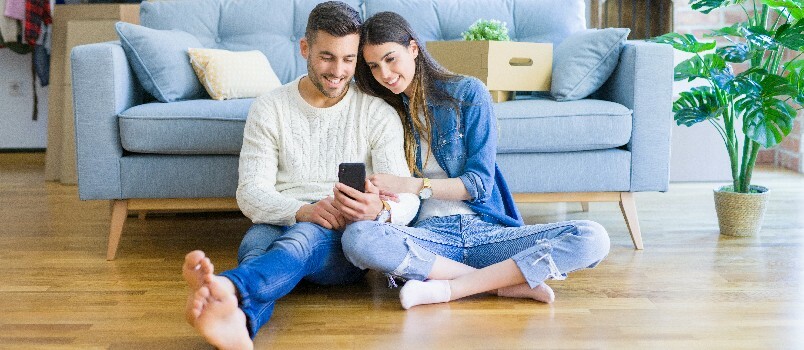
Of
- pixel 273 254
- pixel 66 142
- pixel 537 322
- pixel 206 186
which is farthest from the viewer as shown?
pixel 66 142

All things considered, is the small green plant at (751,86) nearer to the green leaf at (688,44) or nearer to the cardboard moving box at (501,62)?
the green leaf at (688,44)

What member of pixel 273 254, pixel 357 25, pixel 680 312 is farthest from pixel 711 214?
pixel 273 254

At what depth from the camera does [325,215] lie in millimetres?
2062

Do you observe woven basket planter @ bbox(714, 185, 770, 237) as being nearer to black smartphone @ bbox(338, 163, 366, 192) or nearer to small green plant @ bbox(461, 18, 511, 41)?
small green plant @ bbox(461, 18, 511, 41)

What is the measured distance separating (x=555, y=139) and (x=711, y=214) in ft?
2.97

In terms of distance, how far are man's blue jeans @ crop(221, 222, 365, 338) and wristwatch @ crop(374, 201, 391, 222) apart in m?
0.12

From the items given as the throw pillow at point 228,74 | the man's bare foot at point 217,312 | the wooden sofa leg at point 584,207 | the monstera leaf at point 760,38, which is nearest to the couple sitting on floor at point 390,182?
the man's bare foot at point 217,312

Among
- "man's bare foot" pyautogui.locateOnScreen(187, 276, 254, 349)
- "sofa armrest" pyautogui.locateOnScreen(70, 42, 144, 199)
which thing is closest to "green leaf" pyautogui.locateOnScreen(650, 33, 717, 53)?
"sofa armrest" pyautogui.locateOnScreen(70, 42, 144, 199)

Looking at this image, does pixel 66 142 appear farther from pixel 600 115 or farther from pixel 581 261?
pixel 581 261

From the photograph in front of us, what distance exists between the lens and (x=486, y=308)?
82.0 inches

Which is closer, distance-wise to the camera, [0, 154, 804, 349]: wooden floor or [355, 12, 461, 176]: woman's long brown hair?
[0, 154, 804, 349]: wooden floor

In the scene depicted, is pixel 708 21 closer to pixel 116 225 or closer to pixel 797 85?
pixel 797 85

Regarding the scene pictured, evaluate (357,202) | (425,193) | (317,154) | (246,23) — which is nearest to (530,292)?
(425,193)

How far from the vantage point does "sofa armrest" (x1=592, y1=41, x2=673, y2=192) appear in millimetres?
2670
